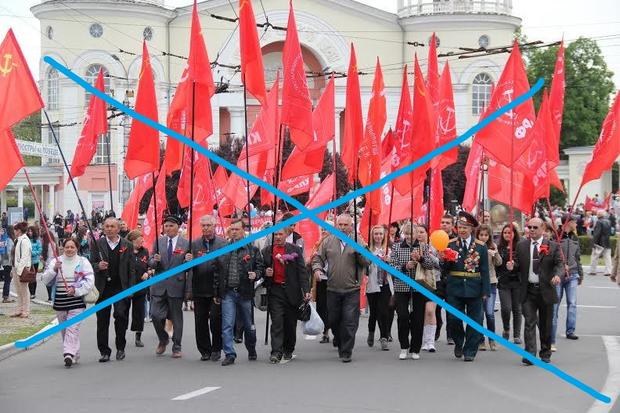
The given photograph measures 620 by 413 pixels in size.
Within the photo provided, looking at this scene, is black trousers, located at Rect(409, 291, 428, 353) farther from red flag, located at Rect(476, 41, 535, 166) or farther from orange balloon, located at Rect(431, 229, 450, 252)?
red flag, located at Rect(476, 41, 535, 166)

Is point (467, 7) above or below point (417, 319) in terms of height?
above

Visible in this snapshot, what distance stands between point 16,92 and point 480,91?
5953cm

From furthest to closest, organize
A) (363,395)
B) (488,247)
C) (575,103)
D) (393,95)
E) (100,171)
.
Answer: (575,103) < (393,95) < (100,171) < (488,247) < (363,395)

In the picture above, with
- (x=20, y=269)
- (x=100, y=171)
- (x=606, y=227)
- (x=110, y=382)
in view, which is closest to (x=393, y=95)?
(x=100, y=171)

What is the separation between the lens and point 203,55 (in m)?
15.0

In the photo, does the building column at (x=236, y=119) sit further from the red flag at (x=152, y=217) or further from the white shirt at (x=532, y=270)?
the white shirt at (x=532, y=270)

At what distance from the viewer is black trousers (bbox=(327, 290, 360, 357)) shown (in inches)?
537

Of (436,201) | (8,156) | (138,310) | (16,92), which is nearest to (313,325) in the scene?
(138,310)

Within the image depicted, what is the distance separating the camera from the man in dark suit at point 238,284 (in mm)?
13766

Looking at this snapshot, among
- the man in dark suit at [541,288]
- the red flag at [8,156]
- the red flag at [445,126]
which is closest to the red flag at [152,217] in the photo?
the red flag at [445,126]

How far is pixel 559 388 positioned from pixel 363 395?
6.47 feet

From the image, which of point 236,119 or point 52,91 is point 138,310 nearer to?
point 52,91

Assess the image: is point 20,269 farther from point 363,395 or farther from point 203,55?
point 363,395

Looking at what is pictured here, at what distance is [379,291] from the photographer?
1518cm
